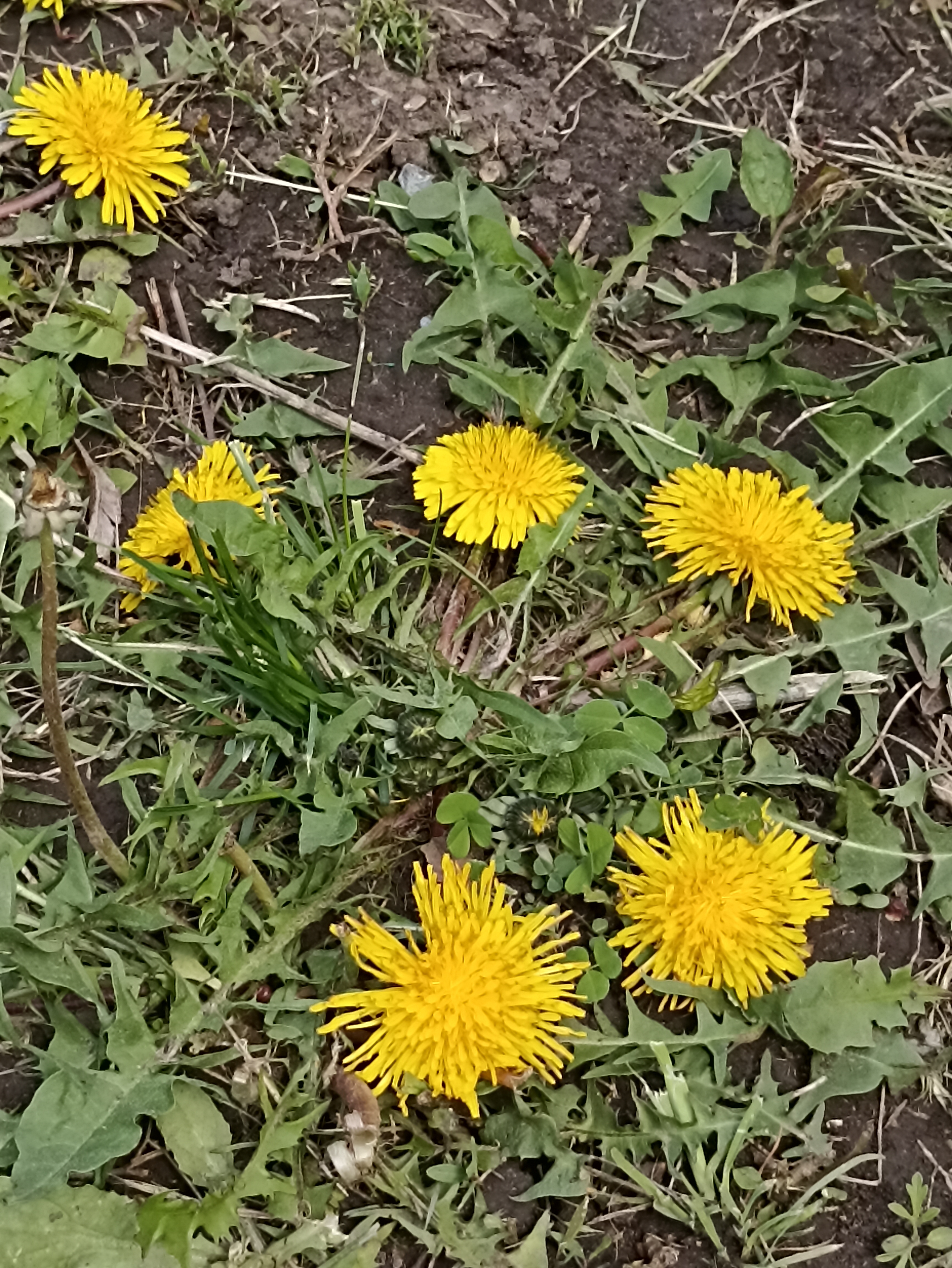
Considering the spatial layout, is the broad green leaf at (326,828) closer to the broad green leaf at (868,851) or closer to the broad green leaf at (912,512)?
the broad green leaf at (868,851)

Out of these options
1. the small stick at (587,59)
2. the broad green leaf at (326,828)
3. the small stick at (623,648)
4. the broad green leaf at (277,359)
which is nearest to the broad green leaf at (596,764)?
the small stick at (623,648)

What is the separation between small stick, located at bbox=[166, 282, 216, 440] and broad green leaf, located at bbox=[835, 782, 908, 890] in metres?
1.57

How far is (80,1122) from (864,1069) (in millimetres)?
1410

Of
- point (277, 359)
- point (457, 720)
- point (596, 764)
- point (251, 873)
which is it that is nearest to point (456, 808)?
point (457, 720)

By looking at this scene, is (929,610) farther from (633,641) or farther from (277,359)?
(277,359)

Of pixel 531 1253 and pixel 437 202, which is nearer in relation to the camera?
pixel 531 1253

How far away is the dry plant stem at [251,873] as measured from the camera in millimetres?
1885

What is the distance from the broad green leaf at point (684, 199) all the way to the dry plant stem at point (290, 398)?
2.33 ft

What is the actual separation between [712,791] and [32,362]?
1.69 meters

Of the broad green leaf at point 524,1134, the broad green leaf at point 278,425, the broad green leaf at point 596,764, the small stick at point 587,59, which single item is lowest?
the broad green leaf at point 524,1134

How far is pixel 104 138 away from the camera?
216 cm

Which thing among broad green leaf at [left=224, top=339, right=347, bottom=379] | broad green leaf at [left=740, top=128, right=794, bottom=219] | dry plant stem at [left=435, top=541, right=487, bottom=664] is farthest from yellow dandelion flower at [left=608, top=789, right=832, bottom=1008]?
broad green leaf at [left=740, top=128, right=794, bottom=219]

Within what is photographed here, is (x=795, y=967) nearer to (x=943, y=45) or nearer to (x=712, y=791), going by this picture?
(x=712, y=791)

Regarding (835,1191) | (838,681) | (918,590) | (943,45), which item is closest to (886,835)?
(838,681)
